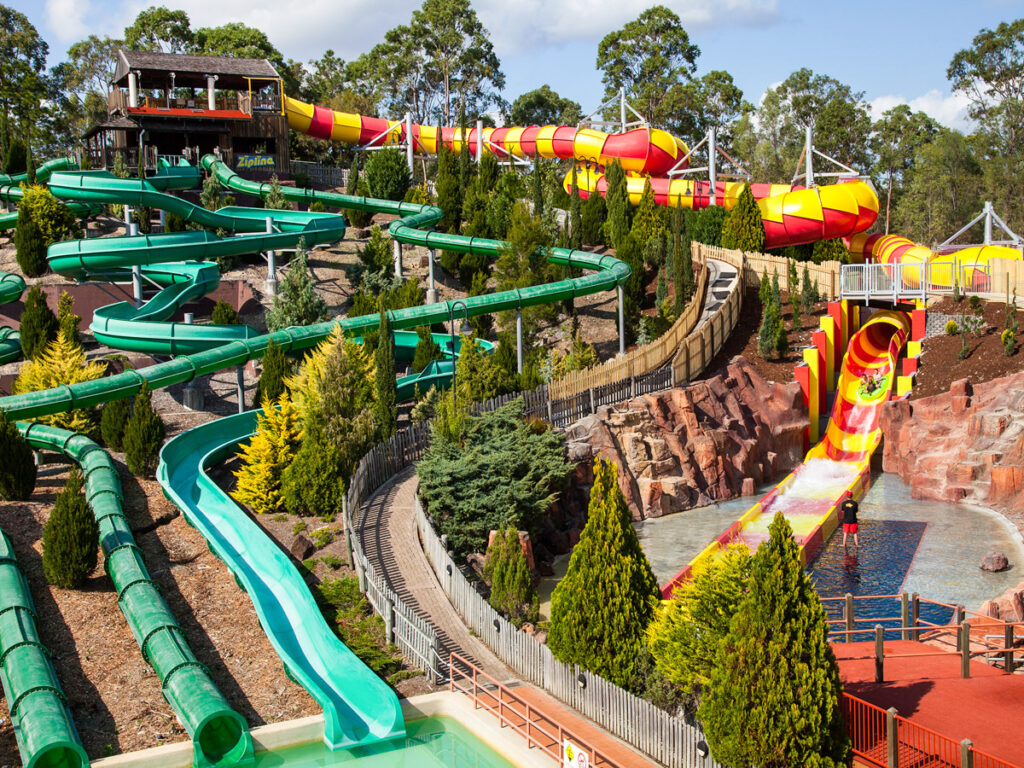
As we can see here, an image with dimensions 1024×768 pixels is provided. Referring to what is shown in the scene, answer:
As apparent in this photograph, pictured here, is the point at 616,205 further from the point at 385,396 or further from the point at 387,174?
the point at 385,396

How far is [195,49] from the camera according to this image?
80.2 m

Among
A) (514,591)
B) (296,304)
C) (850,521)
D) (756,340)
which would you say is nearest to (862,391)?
(756,340)

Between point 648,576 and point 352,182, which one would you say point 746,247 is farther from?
point 648,576

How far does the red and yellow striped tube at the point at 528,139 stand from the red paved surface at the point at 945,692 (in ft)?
117

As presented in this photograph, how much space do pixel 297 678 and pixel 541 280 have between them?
83.1ft

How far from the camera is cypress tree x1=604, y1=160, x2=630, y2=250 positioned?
1828 inches

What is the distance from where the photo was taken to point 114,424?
27031 mm

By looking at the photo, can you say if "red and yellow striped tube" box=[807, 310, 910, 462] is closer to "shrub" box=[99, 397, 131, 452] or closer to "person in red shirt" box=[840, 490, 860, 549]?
"person in red shirt" box=[840, 490, 860, 549]

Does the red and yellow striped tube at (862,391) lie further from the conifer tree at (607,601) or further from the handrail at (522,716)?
the handrail at (522,716)

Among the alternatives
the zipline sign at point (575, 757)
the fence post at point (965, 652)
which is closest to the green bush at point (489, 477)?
the fence post at point (965, 652)

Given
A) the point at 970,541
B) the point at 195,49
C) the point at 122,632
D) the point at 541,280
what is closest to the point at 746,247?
the point at 541,280

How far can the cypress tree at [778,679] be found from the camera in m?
13.2

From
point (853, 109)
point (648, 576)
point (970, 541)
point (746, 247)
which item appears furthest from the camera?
point (853, 109)

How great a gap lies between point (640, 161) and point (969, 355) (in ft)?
75.6
